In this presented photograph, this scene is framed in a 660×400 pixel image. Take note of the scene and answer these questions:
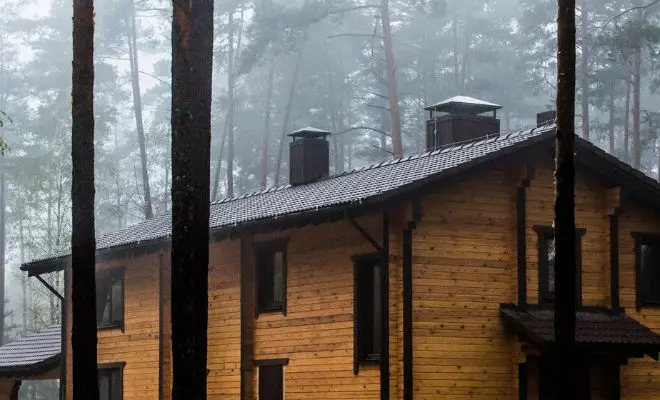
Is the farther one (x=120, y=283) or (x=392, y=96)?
(x=392, y=96)

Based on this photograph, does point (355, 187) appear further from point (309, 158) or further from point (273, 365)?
point (309, 158)

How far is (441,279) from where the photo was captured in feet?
71.6

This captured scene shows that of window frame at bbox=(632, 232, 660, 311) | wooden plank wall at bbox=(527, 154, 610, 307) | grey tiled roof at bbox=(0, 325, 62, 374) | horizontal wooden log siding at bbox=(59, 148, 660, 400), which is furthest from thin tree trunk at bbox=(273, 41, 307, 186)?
wooden plank wall at bbox=(527, 154, 610, 307)

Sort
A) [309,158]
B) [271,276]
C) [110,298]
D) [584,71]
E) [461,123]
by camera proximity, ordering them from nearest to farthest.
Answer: [271,276]
[461,123]
[309,158]
[110,298]
[584,71]

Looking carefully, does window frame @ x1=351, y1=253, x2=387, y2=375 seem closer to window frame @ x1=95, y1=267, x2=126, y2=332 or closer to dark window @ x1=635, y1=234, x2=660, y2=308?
dark window @ x1=635, y1=234, x2=660, y2=308

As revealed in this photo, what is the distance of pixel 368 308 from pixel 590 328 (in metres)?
3.80

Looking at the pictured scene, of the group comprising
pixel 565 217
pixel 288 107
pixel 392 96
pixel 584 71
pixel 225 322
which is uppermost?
pixel 584 71

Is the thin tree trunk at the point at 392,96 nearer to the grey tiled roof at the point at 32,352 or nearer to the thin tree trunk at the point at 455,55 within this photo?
the grey tiled roof at the point at 32,352

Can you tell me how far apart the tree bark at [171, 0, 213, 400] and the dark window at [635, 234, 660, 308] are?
40.3ft

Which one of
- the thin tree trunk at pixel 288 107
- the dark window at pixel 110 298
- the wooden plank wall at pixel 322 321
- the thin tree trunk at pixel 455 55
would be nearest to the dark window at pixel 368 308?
the wooden plank wall at pixel 322 321

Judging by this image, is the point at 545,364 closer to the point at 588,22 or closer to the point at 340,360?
the point at 340,360

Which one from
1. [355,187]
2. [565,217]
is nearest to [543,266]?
[355,187]

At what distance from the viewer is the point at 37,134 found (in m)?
61.7

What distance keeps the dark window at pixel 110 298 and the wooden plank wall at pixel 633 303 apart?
1165 centimetres
